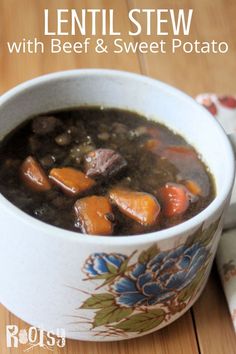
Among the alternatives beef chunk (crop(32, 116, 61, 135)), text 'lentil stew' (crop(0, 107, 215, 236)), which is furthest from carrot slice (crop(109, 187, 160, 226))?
beef chunk (crop(32, 116, 61, 135))

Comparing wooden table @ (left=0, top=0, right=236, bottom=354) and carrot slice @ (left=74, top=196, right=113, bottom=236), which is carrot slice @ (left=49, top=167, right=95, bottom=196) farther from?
wooden table @ (left=0, top=0, right=236, bottom=354)

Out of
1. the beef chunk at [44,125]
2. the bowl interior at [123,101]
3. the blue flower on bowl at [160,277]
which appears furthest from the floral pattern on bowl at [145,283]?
the beef chunk at [44,125]

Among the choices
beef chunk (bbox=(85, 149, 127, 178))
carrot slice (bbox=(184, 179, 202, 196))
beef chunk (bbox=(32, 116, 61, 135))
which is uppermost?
beef chunk (bbox=(32, 116, 61, 135))

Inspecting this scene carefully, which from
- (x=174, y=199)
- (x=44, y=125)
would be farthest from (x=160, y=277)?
(x=44, y=125)

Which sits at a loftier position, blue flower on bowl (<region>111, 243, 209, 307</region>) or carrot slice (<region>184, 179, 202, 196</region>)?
carrot slice (<region>184, 179, 202, 196</region>)

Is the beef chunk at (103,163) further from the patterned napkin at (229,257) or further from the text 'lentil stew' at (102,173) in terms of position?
the patterned napkin at (229,257)

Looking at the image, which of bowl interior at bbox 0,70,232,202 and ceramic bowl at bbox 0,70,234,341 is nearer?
ceramic bowl at bbox 0,70,234,341
